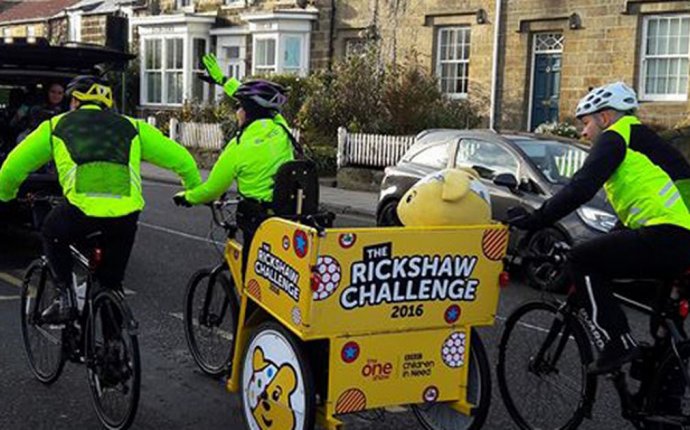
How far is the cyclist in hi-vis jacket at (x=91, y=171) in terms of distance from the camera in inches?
195

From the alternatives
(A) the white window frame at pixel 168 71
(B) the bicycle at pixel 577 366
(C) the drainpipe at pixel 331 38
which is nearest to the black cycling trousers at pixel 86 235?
(B) the bicycle at pixel 577 366

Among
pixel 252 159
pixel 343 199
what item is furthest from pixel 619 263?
pixel 343 199

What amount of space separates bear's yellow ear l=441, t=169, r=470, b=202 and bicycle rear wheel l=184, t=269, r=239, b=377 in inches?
68.1

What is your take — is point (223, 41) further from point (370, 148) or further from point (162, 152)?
point (162, 152)

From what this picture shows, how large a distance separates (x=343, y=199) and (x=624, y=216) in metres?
13.0

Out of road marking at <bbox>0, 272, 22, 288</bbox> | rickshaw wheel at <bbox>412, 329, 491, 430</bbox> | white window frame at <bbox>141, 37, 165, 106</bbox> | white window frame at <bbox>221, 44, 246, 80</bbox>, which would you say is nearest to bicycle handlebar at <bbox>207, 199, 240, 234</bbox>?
rickshaw wheel at <bbox>412, 329, 491, 430</bbox>

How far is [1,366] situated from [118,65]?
20.4 ft

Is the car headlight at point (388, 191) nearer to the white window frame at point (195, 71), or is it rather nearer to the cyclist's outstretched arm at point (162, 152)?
the cyclist's outstretched arm at point (162, 152)

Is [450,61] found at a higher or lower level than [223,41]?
lower

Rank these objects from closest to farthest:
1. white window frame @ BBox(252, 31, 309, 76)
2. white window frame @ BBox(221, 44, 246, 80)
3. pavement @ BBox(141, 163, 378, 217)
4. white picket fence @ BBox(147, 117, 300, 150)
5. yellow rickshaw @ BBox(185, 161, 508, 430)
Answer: yellow rickshaw @ BBox(185, 161, 508, 430), pavement @ BBox(141, 163, 378, 217), white picket fence @ BBox(147, 117, 300, 150), white window frame @ BBox(252, 31, 309, 76), white window frame @ BBox(221, 44, 246, 80)

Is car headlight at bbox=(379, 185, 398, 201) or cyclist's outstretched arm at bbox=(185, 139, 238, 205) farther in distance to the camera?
car headlight at bbox=(379, 185, 398, 201)

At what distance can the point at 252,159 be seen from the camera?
211 inches

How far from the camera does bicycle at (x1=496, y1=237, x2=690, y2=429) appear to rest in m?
4.44

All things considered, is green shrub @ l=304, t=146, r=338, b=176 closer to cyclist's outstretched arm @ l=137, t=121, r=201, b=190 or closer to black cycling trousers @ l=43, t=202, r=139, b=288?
cyclist's outstretched arm @ l=137, t=121, r=201, b=190
